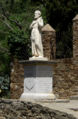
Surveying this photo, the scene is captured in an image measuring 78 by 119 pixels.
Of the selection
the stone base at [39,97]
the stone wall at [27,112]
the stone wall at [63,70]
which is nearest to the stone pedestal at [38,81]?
the stone base at [39,97]

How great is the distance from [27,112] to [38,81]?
4.50 metres

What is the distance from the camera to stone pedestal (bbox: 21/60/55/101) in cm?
1639

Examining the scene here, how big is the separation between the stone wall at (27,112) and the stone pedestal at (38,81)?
3.86 metres

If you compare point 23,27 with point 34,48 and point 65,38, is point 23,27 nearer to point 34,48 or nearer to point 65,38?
point 65,38

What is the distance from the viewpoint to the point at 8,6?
33.3 meters

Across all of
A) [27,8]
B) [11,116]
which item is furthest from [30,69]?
[27,8]

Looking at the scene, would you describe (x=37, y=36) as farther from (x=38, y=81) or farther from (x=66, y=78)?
(x=66, y=78)

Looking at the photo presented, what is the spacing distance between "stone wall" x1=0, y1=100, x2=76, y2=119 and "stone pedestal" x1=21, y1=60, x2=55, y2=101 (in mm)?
3860

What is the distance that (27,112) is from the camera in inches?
472

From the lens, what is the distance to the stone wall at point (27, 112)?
1146 centimetres

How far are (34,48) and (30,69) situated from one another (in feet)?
2.62

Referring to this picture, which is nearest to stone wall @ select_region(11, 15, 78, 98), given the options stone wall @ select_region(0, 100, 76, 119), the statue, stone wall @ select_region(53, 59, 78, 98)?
stone wall @ select_region(53, 59, 78, 98)

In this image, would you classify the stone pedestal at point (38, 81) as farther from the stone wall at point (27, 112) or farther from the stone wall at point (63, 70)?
the stone wall at point (27, 112)

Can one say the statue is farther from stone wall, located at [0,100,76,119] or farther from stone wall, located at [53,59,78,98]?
stone wall, located at [0,100,76,119]
